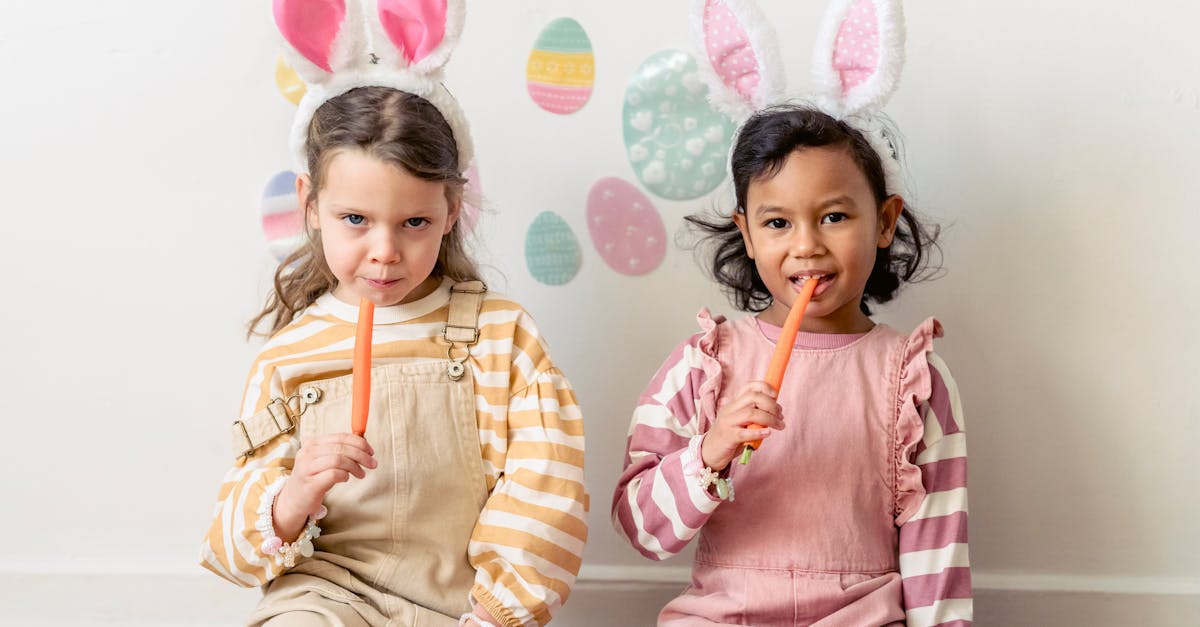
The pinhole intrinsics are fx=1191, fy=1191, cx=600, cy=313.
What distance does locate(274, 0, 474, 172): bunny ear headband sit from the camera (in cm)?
122

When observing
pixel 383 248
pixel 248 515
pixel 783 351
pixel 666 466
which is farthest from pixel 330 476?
pixel 783 351

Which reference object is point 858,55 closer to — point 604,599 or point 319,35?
point 319,35

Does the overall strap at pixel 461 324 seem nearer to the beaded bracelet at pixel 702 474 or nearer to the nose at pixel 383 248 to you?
the nose at pixel 383 248

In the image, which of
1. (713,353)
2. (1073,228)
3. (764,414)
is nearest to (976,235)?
(1073,228)

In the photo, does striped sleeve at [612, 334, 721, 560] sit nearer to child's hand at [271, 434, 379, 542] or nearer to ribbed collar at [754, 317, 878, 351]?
ribbed collar at [754, 317, 878, 351]

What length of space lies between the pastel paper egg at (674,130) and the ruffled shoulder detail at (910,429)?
361mm

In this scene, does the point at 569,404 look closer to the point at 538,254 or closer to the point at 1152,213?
the point at 538,254

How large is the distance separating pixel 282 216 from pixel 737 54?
0.63m

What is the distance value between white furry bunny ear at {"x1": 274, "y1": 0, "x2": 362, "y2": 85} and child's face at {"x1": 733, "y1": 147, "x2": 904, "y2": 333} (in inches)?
17.7

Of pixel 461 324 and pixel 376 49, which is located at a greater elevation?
pixel 376 49

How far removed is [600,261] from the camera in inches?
60.0

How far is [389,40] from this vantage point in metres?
1.25

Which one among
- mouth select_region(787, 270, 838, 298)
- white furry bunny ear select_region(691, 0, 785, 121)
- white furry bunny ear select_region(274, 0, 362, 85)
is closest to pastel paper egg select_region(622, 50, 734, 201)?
white furry bunny ear select_region(691, 0, 785, 121)

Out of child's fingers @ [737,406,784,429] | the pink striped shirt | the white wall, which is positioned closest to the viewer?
child's fingers @ [737,406,784,429]
